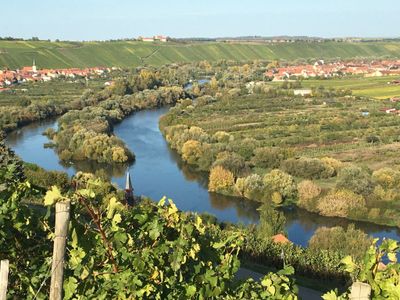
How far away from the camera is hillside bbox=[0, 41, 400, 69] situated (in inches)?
3767

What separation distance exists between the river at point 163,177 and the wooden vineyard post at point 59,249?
19079 mm

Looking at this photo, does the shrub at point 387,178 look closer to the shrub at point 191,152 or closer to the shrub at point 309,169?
the shrub at point 309,169

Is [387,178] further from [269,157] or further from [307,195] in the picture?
[269,157]

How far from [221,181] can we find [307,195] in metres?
5.00

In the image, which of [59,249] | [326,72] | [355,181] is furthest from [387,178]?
[326,72]

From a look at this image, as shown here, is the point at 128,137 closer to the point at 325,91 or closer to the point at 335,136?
the point at 335,136

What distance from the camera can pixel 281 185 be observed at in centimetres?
2569

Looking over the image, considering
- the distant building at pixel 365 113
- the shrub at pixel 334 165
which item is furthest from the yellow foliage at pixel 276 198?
the distant building at pixel 365 113

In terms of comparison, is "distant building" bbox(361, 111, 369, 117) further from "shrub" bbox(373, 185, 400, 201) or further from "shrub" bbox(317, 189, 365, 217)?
"shrub" bbox(317, 189, 365, 217)

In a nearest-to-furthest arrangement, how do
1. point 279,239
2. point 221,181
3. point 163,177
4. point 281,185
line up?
point 279,239 → point 281,185 → point 221,181 → point 163,177

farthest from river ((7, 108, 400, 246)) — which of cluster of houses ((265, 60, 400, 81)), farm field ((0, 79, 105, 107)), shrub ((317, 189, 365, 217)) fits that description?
cluster of houses ((265, 60, 400, 81))

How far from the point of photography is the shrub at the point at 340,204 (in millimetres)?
→ 23594

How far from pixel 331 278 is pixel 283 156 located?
19041 mm

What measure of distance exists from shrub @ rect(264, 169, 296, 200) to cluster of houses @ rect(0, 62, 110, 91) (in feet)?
182
